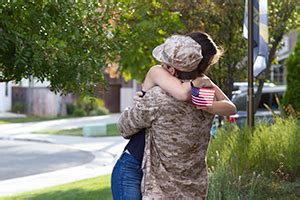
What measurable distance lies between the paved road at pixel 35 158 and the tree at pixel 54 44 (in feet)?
27.1

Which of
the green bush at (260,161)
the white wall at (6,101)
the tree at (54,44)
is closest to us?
the tree at (54,44)

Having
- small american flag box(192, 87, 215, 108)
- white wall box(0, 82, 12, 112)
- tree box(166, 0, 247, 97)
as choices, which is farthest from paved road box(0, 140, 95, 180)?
white wall box(0, 82, 12, 112)

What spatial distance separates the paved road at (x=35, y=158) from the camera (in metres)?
14.9

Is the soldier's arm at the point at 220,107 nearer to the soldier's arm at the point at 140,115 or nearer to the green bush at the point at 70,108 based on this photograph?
the soldier's arm at the point at 140,115

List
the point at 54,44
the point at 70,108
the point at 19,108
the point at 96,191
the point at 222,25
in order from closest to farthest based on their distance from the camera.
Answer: the point at 54,44 → the point at 96,191 → the point at 222,25 → the point at 19,108 → the point at 70,108

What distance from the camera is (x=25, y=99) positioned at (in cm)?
3831

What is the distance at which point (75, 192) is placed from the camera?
34.2 ft

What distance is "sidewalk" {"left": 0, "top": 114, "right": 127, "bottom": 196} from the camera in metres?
12.6

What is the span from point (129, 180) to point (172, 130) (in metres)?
0.41

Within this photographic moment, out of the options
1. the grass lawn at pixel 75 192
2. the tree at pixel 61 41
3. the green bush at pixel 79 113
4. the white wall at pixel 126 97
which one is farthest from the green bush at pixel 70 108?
the tree at pixel 61 41

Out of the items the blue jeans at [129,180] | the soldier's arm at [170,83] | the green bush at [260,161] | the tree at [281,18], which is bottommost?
the green bush at [260,161]

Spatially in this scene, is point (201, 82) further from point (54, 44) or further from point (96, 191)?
point (96, 191)

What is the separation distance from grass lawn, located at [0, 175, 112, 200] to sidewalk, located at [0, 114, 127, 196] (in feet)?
2.01

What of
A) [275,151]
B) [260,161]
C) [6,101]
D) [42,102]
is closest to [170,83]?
[260,161]
